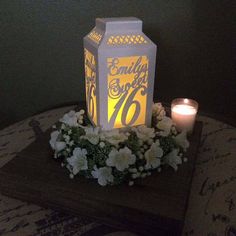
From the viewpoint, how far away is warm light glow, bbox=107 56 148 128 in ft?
2.05

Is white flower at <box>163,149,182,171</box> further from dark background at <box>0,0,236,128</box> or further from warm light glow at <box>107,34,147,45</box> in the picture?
dark background at <box>0,0,236,128</box>

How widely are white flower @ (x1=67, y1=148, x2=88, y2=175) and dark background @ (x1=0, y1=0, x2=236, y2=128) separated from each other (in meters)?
0.61

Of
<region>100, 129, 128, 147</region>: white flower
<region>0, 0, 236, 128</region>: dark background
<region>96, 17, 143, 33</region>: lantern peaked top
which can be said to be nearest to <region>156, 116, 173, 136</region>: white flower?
<region>100, 129, 128, 147</region>: white flower

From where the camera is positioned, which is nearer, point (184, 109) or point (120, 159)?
point (120, 159)

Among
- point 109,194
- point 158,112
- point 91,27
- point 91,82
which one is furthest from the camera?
point 91,27

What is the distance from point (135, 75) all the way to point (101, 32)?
122 millimetres

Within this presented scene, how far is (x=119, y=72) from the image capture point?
63cm

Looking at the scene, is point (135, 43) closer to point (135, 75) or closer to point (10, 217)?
point (135, 75)

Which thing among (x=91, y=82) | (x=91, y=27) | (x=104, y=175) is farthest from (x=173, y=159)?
(x=91, y=27)

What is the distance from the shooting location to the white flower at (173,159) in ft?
2.06

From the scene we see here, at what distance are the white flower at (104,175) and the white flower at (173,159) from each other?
5.4 inches

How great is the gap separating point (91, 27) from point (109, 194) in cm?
70

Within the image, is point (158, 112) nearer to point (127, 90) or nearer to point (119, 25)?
point (127, 90)

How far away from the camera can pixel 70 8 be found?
1.04 metres
